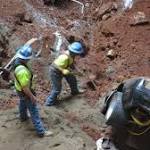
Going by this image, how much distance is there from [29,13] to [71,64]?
4.21 meters

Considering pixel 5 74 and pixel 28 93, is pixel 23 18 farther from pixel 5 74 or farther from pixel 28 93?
pixel 28 93

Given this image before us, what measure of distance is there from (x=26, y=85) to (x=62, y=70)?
1.80m

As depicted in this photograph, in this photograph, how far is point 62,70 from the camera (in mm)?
10547

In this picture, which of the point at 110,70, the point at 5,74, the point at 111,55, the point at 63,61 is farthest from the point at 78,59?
the point at 63,61

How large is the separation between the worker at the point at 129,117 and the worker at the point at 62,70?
1.74 metres

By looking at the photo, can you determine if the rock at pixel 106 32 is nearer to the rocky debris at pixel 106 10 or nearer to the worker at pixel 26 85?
the rocky debris at pixel 106 10

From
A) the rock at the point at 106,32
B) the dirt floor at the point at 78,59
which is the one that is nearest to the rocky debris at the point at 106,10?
the dirt floor at the point at 78,59

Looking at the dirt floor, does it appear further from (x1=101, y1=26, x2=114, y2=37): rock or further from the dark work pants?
the dark work pants

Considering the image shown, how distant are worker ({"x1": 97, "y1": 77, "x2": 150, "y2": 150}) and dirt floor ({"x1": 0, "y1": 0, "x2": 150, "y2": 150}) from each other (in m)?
0.49

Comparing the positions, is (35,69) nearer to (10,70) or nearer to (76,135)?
(10,70)

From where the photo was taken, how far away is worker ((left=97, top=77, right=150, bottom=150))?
820 cm

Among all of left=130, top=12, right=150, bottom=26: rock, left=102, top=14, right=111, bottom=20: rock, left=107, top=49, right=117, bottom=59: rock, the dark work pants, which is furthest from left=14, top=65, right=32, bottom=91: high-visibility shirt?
left=102, top=14, right=111, bottom=20: rock

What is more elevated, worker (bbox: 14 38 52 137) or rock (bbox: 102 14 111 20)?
rock (bbox: 102 14 111 20)

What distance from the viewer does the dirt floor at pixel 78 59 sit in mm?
9547
